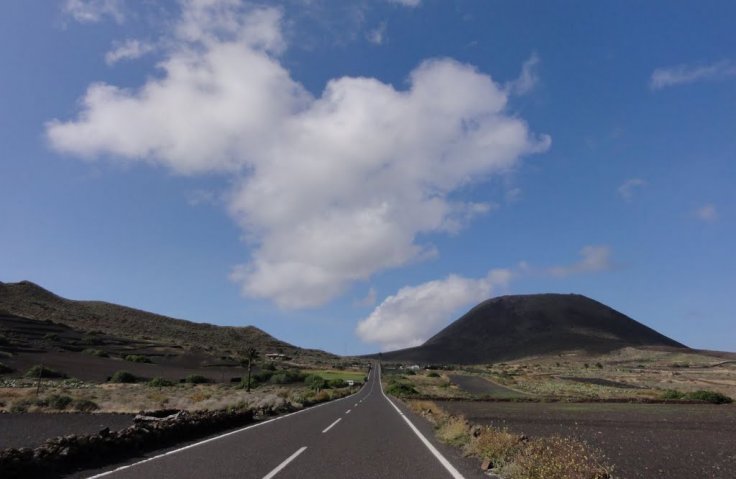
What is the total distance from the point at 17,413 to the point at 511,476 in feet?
132

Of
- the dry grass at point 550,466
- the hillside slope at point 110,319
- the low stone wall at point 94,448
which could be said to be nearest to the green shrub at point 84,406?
the low stone wall at point 94,448

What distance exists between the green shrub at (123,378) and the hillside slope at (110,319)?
54359 millimetres

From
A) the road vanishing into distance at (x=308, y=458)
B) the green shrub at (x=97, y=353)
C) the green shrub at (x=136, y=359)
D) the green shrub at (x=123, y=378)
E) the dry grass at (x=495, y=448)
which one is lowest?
the road vanishing into distance at (x=308, y=458)

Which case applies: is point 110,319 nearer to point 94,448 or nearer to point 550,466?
point 94,448

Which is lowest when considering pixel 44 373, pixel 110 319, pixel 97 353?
pixel 44 373

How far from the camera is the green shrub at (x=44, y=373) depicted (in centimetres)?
7000

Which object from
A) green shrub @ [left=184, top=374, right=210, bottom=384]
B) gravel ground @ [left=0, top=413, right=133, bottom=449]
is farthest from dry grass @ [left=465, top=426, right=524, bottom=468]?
green shrub @ [left=184, top=374, right=210, bottom=384]

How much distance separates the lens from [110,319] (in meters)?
150

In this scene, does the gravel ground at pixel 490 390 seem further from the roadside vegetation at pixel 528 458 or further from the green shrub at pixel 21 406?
the roadside vegetation at pixel 528 458

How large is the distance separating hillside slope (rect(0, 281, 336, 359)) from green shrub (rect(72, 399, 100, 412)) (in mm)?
90442

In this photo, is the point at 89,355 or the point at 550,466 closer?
the point at 550,466

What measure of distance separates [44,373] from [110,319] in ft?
269

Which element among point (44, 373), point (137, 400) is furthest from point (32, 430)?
point (44, 373)

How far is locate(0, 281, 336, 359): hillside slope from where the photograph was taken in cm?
13224
